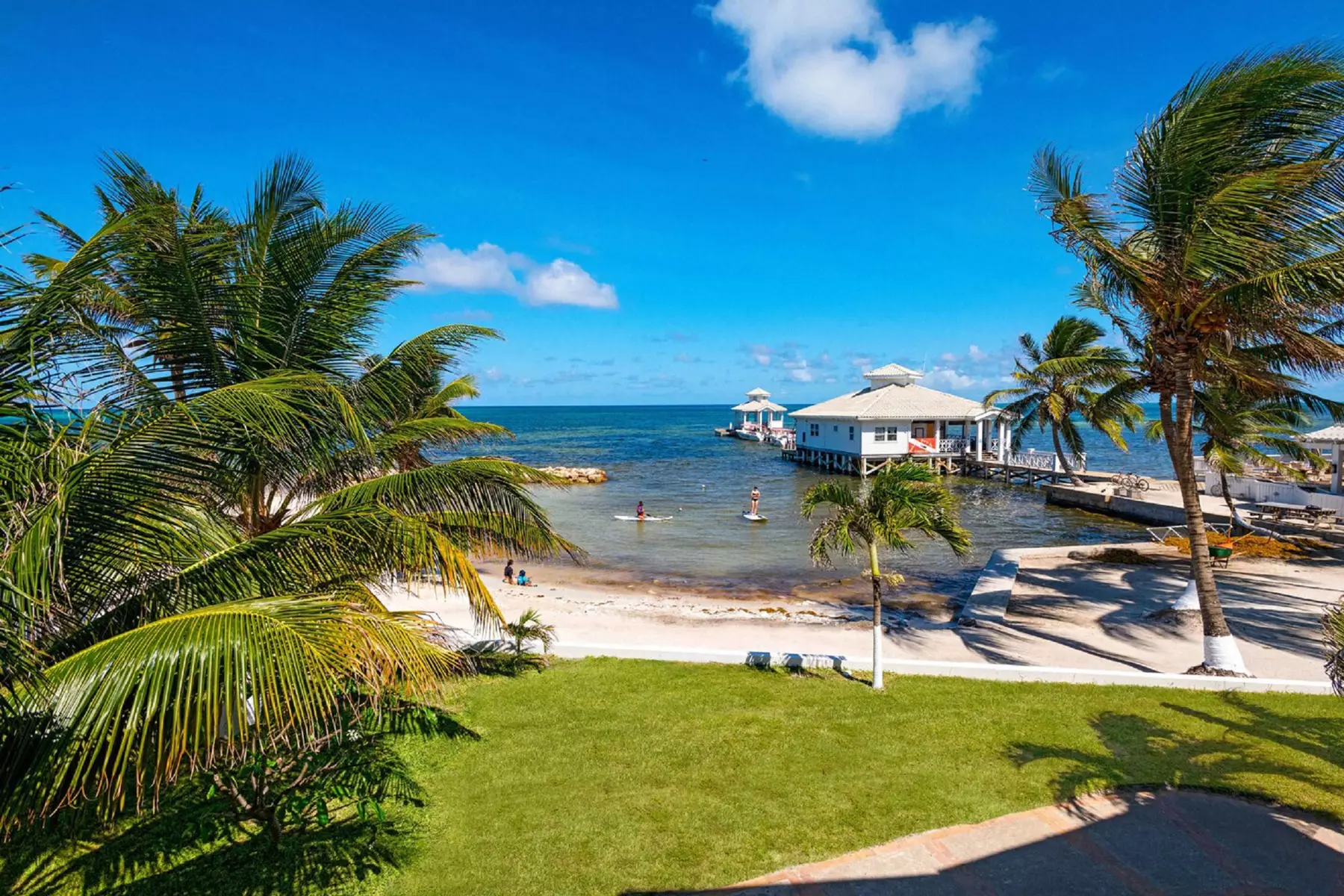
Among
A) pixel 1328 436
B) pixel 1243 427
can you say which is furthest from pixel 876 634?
pixel 1328 436

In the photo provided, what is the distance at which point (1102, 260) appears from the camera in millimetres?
8984

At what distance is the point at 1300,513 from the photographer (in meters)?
20.8

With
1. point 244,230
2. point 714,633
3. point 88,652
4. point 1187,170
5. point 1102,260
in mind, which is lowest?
point 714,633

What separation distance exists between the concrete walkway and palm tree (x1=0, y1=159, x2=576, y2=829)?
3.27m

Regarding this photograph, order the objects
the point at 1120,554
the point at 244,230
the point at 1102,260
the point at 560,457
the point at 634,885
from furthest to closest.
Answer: the point at 560,457, the point at 1120,554, the point at 1102,260, the point at 244,230, the point at 634,885

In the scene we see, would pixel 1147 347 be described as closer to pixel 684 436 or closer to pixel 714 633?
pixel 714 633

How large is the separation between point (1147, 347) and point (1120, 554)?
851 centimetres

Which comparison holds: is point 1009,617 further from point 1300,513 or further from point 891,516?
point 1300,513

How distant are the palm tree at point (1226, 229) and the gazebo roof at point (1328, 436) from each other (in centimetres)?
1856

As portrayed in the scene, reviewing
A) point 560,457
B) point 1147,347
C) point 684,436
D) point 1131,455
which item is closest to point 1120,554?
point 1147,347

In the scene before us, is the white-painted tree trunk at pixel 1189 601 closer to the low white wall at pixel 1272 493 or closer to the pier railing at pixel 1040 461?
the low white wall at pixel 1272 493

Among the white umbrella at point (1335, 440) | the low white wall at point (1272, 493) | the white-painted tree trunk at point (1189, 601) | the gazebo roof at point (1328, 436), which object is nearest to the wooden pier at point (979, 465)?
the low white wall at point (1272, 493)

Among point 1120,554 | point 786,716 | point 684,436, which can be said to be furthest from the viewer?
point 684,436

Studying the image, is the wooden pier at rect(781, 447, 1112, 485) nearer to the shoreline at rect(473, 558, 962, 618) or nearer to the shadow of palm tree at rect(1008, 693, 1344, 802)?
the shoreline at rect(473, 558, 962, 618)
